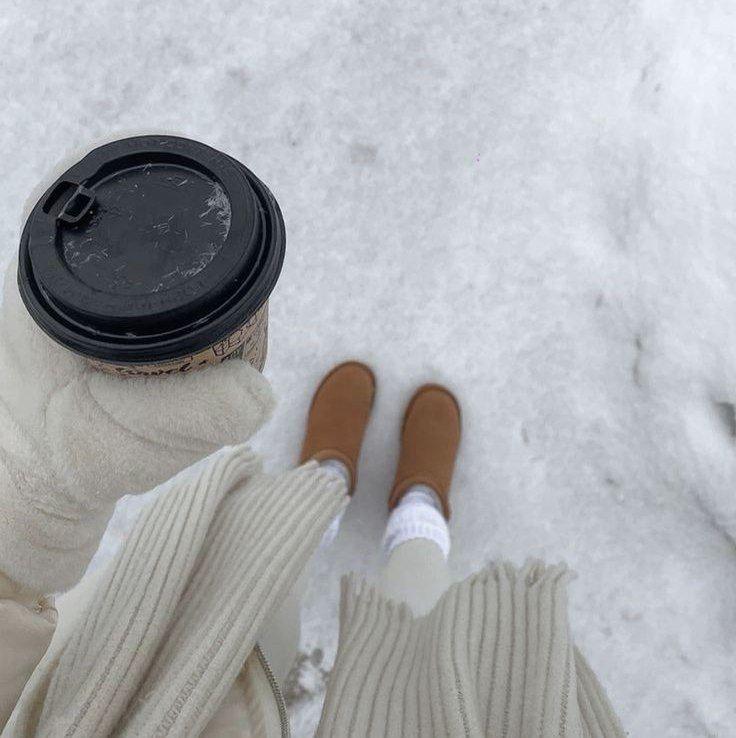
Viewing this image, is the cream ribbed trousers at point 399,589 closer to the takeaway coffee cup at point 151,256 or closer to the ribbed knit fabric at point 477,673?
the ribbed knit fabric at point 477,673

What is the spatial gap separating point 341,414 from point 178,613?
68 cm

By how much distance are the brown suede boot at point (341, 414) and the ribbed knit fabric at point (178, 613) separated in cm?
48

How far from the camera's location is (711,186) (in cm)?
136

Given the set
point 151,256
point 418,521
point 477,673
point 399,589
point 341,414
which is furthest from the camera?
point 341,414

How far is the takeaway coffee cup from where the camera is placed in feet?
1.67

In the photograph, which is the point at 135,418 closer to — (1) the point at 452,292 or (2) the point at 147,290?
(2) the point at 147,290

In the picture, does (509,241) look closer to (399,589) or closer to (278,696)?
(399,589)

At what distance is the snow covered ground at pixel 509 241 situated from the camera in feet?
4.16

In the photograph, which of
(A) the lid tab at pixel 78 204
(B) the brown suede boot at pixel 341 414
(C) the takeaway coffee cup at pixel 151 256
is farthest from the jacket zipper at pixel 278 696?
(B) the brown suede boot at pixel 341 414

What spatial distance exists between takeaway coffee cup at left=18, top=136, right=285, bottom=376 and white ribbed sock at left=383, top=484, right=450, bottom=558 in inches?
29.2

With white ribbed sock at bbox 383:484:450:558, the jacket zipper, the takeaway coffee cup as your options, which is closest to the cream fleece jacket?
the takeaway coffee cup

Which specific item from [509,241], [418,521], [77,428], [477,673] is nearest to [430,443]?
[418,521]

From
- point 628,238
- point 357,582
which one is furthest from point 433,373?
point 357,582

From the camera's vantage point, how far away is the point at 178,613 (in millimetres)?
713
